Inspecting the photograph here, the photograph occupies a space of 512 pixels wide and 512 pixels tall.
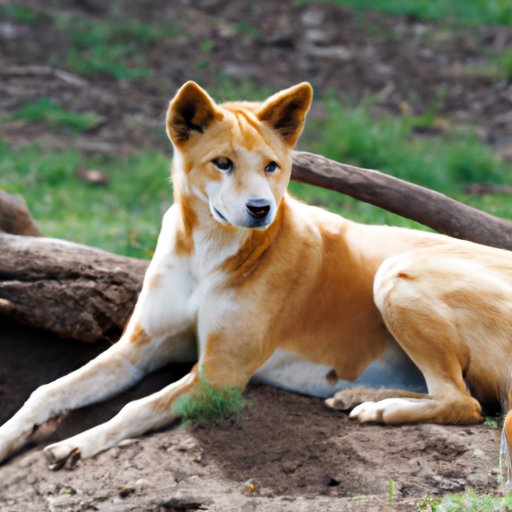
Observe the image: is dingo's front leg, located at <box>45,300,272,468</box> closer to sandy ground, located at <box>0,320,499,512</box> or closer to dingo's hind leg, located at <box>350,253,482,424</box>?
sandy ground, located at <box>0,320,499,512</box>

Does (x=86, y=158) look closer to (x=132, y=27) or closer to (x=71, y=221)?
(x=71, y=221)

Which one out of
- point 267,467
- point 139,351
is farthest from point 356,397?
point 139,351

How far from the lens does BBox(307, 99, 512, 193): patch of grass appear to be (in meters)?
10.2

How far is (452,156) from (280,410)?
6394mm

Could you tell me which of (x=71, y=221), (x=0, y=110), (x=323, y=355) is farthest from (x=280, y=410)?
(x=0, y=110)

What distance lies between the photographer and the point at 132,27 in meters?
12.9

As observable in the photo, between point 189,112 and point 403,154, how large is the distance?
6.11m

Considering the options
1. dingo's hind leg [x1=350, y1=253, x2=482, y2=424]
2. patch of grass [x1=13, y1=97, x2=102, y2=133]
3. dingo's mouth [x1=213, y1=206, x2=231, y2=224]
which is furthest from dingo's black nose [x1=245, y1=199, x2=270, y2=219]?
patch of grass [x1=13, y1=97, x2=102, y2=133]

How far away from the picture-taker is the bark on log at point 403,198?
5.46m

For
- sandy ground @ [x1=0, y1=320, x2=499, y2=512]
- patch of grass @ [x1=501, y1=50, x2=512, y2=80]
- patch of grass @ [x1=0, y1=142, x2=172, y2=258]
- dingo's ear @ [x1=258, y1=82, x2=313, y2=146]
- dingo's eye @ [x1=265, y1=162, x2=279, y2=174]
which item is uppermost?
dingo's ear @ [x1=258, y1=82, x2=313, y2=146]

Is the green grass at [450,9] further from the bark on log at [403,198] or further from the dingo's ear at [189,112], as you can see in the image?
the dingo's ear at [189,112]

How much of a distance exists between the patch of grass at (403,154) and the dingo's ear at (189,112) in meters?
5.72

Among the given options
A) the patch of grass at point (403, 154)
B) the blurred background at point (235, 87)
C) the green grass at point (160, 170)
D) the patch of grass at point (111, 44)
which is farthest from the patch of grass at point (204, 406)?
the patch of grass at point (111, 44)

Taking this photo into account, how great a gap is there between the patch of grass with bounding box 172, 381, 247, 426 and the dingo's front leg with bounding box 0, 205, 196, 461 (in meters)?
0.34
